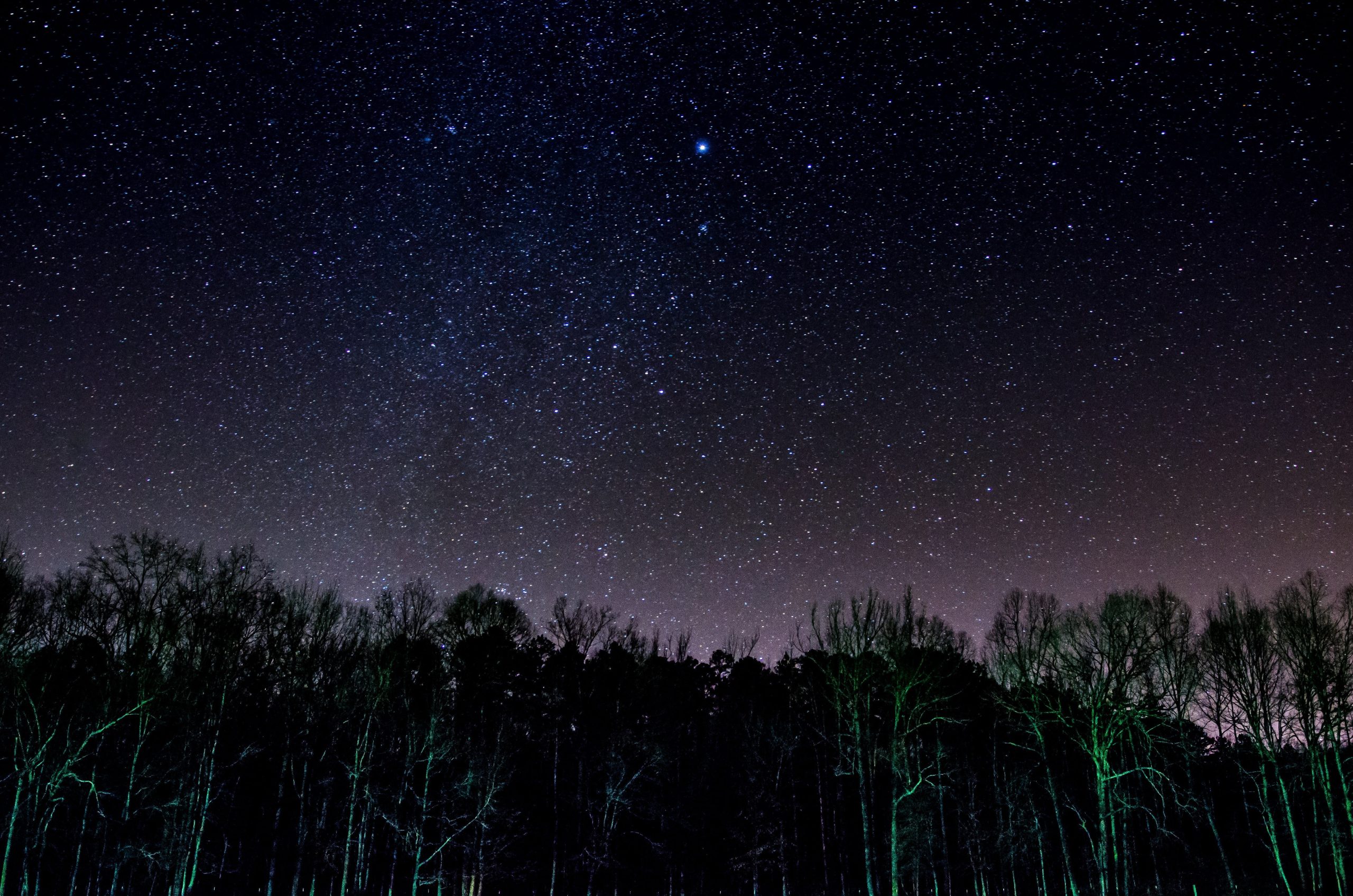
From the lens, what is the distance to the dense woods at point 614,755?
25.6 m

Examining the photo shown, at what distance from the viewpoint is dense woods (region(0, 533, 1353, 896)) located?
2559 centimetres

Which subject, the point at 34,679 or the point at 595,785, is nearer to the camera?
the point at 34,679

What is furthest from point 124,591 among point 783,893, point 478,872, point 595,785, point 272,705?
point 783,893

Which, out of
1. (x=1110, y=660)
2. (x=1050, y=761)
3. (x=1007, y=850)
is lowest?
(x=1007, y=850)

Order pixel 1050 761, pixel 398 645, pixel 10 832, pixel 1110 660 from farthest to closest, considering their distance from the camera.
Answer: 1. pixel 1050 761
2. pixel 398 645
3. pixel 1110 660
4. pixel 10 832

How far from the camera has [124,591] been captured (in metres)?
24.9

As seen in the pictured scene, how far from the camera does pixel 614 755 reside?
32969mm

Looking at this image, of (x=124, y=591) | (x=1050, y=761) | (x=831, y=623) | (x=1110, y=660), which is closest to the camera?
(x=124, y=591)

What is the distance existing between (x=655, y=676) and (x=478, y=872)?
13.7 m

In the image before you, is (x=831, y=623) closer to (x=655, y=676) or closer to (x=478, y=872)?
(x=655, y=676)

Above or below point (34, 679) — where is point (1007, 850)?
below

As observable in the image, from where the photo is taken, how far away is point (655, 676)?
40375 mm

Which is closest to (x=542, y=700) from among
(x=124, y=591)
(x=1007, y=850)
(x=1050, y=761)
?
(x=124, y=591)

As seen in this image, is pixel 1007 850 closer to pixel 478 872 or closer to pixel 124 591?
pixel 478 872
